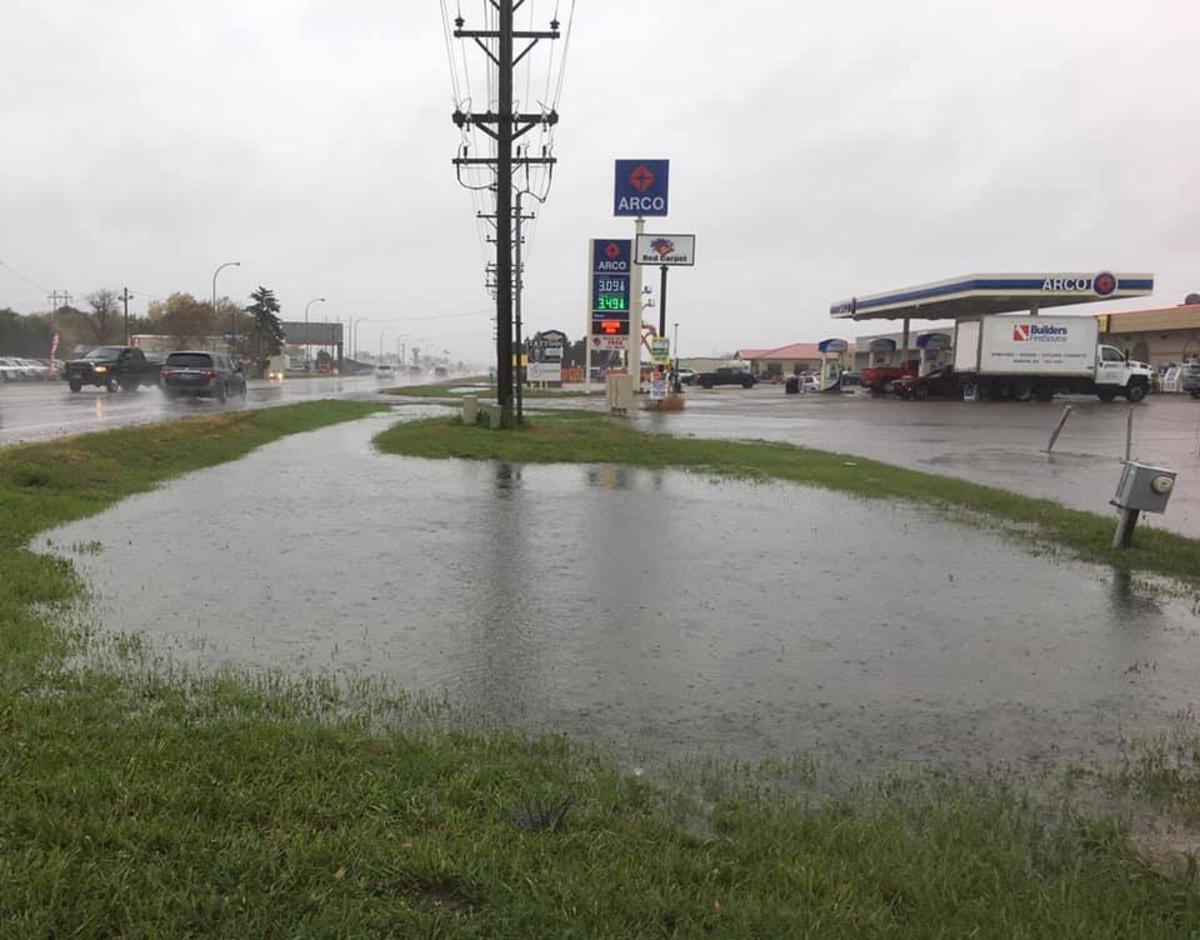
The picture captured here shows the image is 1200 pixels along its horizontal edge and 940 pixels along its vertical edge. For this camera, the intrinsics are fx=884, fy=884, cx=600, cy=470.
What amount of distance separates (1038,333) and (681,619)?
41.8 m

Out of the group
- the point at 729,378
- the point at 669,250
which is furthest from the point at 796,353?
the point at 669,250

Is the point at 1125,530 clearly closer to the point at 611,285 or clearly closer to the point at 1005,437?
the point at 1005,437

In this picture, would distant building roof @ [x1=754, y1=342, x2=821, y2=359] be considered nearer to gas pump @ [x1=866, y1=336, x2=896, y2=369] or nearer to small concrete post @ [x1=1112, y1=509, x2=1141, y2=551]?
gas pump @ [x1=866, y1=336, x2=896, y2=369]

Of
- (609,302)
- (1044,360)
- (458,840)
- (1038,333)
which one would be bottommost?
(458,840)

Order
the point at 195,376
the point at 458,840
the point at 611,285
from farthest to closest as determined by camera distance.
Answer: the point at 611,285
the point at 195,376
the point at 458,840

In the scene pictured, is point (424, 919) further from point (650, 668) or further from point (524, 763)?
→ point (650, 668)

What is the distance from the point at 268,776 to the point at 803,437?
20.5 metres

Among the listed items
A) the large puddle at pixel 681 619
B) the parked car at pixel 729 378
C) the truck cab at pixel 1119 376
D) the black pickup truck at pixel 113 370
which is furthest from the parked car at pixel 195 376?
the parked car at pixel 729 378

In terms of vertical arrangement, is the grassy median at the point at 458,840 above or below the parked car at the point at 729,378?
below

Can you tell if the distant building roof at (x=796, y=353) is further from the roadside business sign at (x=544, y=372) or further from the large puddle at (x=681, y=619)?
the large puddle at (x=681, y=619)

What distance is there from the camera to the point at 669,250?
3528cm

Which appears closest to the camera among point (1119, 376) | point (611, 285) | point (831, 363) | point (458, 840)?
point (458, 840)

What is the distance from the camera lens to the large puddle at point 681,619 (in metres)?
4.52

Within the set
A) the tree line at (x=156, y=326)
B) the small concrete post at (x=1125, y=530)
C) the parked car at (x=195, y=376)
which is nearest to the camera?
the small concrete post at (x=1125, y=530)
